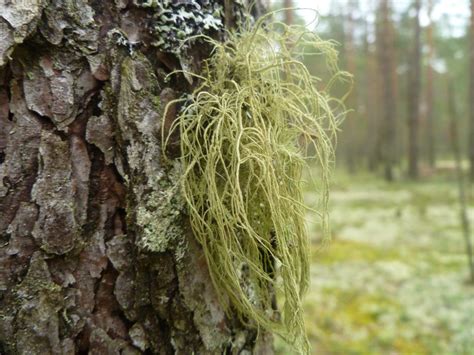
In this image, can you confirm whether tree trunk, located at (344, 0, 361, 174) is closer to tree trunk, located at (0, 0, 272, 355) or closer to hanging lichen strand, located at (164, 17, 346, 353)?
hanging lichen strand, located at (164, 17, 346, 353)

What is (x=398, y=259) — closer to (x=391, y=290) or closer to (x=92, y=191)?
(x=391, y=290)

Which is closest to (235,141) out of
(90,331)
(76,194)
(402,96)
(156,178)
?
(156,178)

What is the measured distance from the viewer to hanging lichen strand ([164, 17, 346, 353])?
29.2 inches

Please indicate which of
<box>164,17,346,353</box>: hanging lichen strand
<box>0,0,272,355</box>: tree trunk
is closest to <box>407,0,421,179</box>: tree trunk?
<box>164,17,346,353</box>: hanging lichen strand

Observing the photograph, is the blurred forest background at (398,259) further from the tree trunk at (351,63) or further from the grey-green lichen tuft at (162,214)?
the tree trunk at (351,63)

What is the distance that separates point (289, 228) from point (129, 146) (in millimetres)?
345

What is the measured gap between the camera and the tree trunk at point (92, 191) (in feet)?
2.17

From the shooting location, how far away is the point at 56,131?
688mm

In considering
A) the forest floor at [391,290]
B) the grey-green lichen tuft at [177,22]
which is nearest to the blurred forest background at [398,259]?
the forest floor at [391,290]

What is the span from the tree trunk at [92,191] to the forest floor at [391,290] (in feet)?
1.40

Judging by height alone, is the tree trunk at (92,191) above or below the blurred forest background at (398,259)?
above

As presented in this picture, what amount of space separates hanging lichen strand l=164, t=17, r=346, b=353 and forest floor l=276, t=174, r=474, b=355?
0.21 meters

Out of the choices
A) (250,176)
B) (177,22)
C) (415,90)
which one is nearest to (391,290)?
(250,176)

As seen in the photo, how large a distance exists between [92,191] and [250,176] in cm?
28
